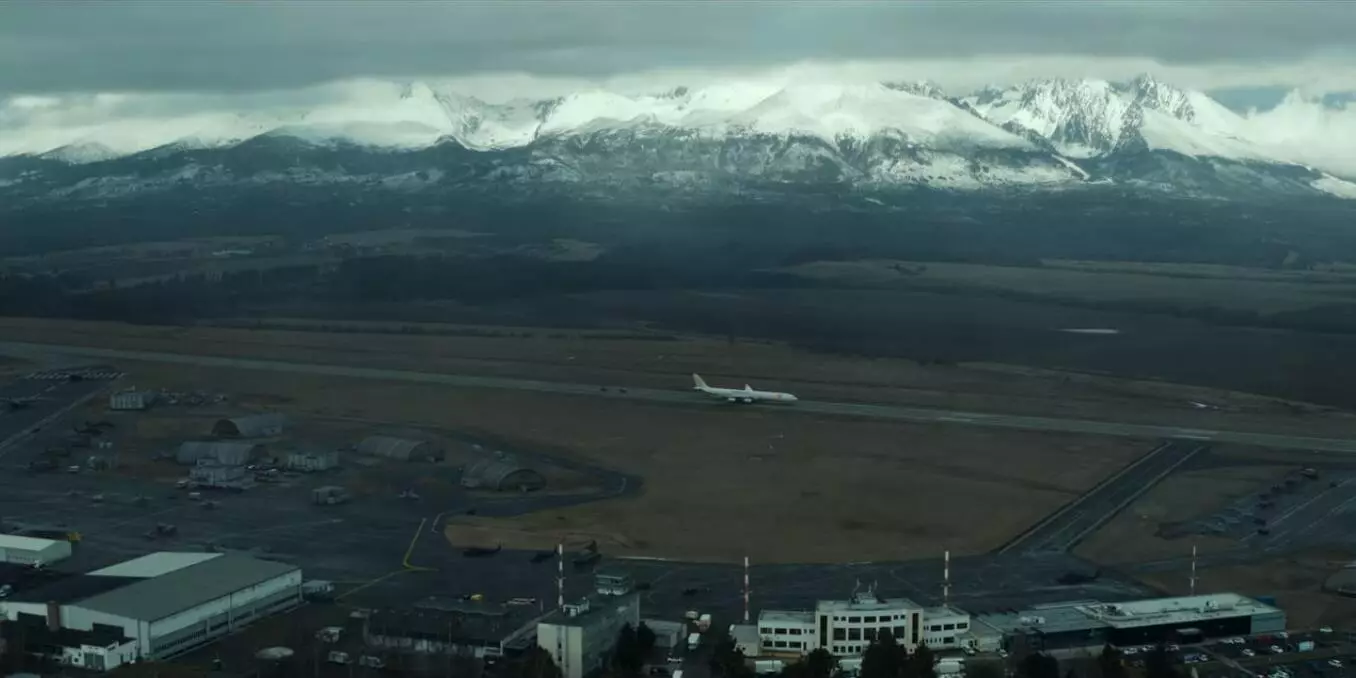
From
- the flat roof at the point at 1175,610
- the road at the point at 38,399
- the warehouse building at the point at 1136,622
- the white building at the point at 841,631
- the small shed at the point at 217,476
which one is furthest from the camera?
the road at the point at 38,399

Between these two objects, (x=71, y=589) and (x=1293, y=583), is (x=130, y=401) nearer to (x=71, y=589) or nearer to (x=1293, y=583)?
(x=71, y=589)

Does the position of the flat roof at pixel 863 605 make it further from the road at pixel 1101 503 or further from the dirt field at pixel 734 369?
the dirt field at pixel 734 369

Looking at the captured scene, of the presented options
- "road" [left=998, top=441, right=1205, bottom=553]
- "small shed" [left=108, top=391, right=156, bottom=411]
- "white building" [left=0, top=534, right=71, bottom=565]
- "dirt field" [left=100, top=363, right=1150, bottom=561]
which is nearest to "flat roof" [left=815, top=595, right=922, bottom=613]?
"dirt field" [left=100, top=363, right=1150, bottom=561]

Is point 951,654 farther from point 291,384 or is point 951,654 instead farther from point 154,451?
point 291,384

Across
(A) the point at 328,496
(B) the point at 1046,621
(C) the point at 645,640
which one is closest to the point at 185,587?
(C) the point at 645,640

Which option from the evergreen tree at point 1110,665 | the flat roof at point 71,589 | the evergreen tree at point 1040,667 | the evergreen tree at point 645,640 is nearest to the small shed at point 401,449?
the flat roof at point 71,589

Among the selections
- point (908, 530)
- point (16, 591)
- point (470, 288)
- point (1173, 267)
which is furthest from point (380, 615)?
point (1173, 267)
